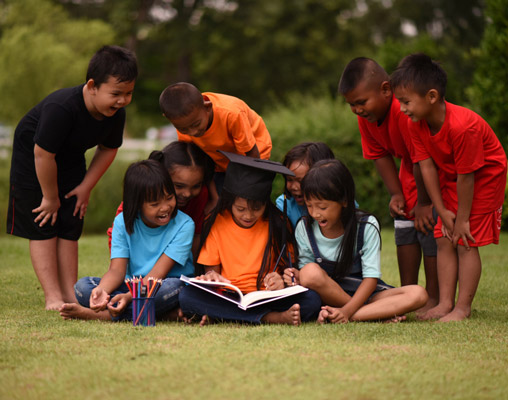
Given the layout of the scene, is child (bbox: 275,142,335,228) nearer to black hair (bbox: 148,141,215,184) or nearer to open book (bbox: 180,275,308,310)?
black hair (bbox: 148,141,215,184)

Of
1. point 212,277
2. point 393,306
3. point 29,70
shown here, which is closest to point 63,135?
point 212,277

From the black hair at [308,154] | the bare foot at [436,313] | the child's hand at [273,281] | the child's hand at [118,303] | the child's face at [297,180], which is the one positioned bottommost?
the bare foot at [436,313]

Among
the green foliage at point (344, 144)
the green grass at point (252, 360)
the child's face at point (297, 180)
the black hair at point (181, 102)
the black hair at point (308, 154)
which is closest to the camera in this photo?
the green grass at point (252, 360)

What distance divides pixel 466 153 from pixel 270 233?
4.26 feet

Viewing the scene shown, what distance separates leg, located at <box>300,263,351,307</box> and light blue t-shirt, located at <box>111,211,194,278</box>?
2.57 feet

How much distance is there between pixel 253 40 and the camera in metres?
28.8

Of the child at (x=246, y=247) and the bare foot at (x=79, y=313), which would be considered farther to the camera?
the child at (x=246, y=247)

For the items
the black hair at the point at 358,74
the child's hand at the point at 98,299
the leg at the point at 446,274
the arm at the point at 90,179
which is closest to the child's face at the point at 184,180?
the arm at the point at 90,179

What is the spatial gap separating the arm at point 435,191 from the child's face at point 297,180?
811 millimetres

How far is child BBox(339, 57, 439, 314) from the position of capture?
437cm

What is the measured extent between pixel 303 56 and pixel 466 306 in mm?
24370

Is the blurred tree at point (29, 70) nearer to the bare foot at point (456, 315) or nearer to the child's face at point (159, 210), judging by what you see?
the child's face at point (159, 210)

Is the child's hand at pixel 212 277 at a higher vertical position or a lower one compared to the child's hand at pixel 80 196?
lower

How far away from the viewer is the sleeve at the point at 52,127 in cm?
446
